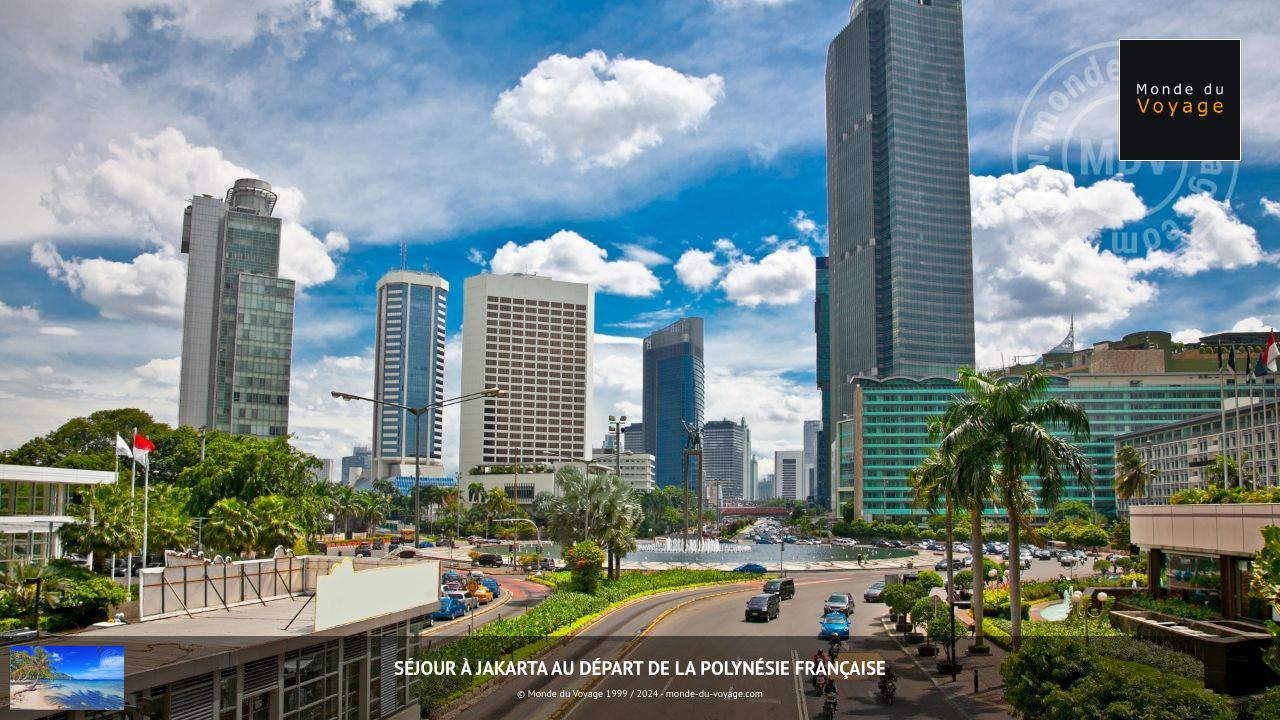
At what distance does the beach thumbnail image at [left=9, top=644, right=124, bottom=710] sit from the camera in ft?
43.2

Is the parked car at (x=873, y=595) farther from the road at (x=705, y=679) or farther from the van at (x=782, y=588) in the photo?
the van at (x=782, y=588)

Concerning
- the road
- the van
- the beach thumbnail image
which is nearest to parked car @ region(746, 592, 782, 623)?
the road

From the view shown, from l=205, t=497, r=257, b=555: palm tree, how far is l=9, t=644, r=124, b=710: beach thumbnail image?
3299 centimetres

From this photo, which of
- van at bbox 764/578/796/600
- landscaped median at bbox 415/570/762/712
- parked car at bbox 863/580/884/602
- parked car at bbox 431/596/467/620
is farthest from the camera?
parked car at bbox 863/580/884/602

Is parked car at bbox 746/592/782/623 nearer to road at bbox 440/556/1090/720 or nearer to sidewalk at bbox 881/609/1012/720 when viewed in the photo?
road at bbox 440/556/1090/720

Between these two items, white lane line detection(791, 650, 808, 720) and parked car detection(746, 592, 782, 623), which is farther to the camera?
parked car detection(746, 592, 782, 623)

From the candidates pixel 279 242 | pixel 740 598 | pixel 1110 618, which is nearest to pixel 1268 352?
pixel 1110 618

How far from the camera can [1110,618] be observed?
122 feet

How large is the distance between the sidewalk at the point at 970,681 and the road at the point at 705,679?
357 mm

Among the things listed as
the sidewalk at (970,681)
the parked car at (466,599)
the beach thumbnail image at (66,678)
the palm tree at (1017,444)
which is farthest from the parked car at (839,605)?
the beach thumbnail image at (66,678)

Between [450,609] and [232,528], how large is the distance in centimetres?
1268

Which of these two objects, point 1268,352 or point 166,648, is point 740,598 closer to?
point 1268,352

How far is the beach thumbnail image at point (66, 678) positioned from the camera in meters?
13.2

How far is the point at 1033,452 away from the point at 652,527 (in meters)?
165
